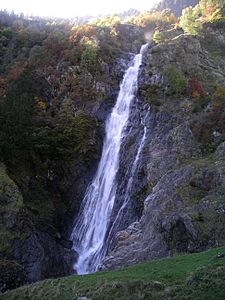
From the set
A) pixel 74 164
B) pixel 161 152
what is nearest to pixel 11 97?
pixel 74 164

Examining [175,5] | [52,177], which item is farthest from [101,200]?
[175,5]

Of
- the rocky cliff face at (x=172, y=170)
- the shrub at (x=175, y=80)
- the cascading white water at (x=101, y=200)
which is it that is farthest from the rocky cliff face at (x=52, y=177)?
the shrub at (x=175, y=80)

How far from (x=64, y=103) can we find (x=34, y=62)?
6385 millimetres

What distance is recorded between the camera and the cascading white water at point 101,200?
25047 mm

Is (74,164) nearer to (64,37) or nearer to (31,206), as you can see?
(31,206)

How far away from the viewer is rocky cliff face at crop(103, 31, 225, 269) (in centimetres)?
1997

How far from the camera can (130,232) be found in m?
22.7

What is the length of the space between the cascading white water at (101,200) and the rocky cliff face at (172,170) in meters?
0.92

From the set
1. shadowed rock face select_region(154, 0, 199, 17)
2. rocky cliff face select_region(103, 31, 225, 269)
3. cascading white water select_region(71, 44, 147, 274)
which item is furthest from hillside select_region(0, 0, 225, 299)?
shadowed rock face select_region(154, 0, 199, 17)

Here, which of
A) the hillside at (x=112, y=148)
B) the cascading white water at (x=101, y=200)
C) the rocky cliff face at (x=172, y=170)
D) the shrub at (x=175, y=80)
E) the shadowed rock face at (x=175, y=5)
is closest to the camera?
the rocky cliff face at (x=172, y=170)

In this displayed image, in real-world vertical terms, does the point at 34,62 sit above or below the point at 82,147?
above

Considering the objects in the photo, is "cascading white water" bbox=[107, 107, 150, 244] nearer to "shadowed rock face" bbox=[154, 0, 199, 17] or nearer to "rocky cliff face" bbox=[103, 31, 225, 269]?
"rocky cliff face" bbox=[103, 31, 225, 269]

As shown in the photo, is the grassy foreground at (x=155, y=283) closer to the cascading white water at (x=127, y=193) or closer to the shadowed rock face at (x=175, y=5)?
the cascading white water at (x=127, y=193)

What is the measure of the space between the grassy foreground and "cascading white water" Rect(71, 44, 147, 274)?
822 centimetres
